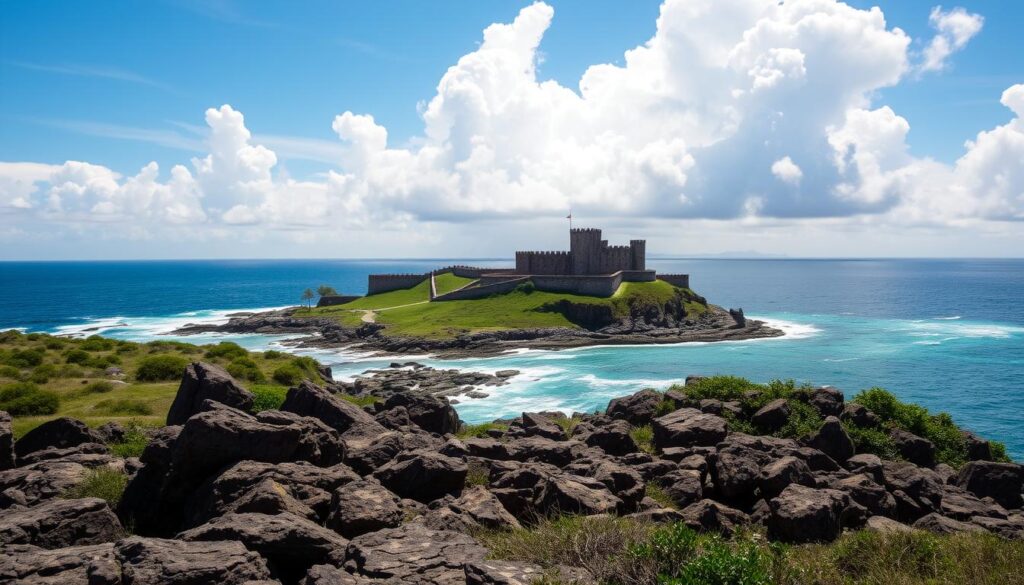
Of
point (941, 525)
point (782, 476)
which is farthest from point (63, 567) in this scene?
point (941, 525)

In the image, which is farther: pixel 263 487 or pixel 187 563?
pixel 263 487

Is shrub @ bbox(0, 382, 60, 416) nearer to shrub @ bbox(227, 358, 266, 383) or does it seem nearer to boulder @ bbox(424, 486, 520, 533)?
shrub @ bbox(227, 358, 266, 383)

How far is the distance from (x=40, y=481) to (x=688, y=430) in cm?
1833

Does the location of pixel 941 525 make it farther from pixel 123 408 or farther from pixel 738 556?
pixel 123 408

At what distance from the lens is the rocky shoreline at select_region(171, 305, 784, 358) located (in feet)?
294

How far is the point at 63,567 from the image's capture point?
30.0ft

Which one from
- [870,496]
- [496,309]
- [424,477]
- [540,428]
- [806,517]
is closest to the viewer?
[806,517]

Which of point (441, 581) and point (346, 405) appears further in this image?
point (346, 405)

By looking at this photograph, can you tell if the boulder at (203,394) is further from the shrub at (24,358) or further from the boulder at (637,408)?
the shrub at (24,358)

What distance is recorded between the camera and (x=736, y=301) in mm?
186125

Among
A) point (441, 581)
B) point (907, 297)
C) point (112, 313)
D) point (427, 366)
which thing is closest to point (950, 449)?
point (441, 581)

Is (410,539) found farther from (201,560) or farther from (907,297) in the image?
(907,297)


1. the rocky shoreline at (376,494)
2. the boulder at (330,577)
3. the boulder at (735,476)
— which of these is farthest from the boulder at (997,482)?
the boulder at (330,577)

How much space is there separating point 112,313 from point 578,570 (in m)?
167
